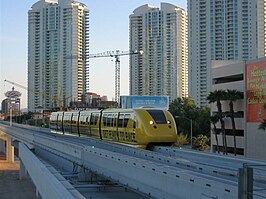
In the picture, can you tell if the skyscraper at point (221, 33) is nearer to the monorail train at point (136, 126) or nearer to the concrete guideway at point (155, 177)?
the monorail train at point (136, 126)

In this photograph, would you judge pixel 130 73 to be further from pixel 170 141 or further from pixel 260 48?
pixel 170 141

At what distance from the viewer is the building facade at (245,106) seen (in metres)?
53.5

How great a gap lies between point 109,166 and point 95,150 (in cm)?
270

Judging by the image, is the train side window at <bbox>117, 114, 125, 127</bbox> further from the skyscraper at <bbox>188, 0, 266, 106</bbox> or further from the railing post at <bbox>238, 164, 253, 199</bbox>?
the skyscraper at <bbox>188, 0, 266, 106</bbox>

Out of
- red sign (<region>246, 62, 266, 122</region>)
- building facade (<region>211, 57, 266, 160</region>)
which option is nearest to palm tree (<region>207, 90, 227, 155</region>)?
building facade (<region>211, 57, 266, 160</region>)

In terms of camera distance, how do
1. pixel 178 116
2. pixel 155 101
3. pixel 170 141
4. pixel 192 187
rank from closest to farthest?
pixel 192 187 → pixel 170 141 → pixel 155 101 → pixel 178 116

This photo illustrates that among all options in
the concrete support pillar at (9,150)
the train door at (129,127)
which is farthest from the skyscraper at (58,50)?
the train door at (129,127)

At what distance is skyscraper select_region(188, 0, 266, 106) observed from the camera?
94.5m

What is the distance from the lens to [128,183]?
1756cm

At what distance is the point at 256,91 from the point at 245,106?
10.8 ft

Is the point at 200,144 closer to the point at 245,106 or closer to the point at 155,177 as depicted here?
the point at 245,106

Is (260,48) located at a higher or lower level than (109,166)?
higher

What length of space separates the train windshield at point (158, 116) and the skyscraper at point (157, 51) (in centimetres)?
10942

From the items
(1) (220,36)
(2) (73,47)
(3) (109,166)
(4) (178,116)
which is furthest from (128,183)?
(2) (73,47)
